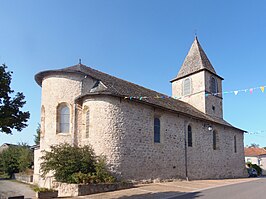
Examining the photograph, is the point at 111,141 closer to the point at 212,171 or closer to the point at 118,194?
the point at 118,194

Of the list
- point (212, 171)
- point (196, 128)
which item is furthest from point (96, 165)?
point (212, 171)

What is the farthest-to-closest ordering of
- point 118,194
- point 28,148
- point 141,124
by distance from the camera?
1. point 28,148
2. point 141,124
3. point 118,194

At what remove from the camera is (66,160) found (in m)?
14.7

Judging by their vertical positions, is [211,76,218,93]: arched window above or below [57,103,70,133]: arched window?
above

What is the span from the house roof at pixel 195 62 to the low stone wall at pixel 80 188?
18564mm

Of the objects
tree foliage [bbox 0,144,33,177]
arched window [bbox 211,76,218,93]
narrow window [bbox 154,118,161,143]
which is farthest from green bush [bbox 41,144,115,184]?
arched window [bbox 211,76,218,93]

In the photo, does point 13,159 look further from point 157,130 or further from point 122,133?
point 157,130

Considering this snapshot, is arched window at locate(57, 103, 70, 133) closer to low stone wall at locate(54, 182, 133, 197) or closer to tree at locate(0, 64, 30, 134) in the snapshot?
low stone wall at locate(54, 182, 133, 197)

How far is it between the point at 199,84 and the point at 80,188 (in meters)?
19.7

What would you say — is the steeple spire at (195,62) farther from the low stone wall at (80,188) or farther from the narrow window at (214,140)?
the low stone wall at (80,188)

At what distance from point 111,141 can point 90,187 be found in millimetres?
3650

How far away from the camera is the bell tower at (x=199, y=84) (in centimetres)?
2834

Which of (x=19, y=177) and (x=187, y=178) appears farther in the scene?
(x=19, y=177)

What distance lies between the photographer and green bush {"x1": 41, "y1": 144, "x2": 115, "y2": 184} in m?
14.4
